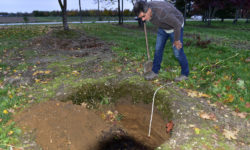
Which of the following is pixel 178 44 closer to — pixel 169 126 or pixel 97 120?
pixel 169 126

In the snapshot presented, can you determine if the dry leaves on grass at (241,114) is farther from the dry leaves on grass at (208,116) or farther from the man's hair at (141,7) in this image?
the man's hair at (141,7)

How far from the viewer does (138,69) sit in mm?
5395

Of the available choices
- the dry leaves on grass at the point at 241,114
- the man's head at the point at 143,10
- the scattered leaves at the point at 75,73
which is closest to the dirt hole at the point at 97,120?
the scattered leaves at the point at 75,73

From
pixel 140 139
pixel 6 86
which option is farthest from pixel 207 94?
pixel 6 86

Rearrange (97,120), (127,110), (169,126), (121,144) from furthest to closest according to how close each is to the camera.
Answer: (127,110)
(97,120)
(121,144)
(169,126)

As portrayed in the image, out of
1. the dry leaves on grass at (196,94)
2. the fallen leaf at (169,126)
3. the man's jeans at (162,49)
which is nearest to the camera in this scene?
the fallen leaf at (169,126)

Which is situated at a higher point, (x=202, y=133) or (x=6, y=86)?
(x=6, y=86)

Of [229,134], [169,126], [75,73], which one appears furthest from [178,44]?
[75,73]

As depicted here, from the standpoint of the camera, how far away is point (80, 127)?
10.4 feet

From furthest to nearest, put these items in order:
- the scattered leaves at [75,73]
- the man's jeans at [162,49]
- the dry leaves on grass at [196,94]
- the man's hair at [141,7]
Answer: the scattered leaves at [75,73]
the man's jeans at [162,49]
the dry leaves on grass at [196,94]
the man's hair at [141,7]

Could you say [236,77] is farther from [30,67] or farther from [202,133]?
[30,67]

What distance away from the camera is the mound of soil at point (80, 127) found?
9.46 feet

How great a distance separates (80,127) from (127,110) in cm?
111

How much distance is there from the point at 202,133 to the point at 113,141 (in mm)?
1500
